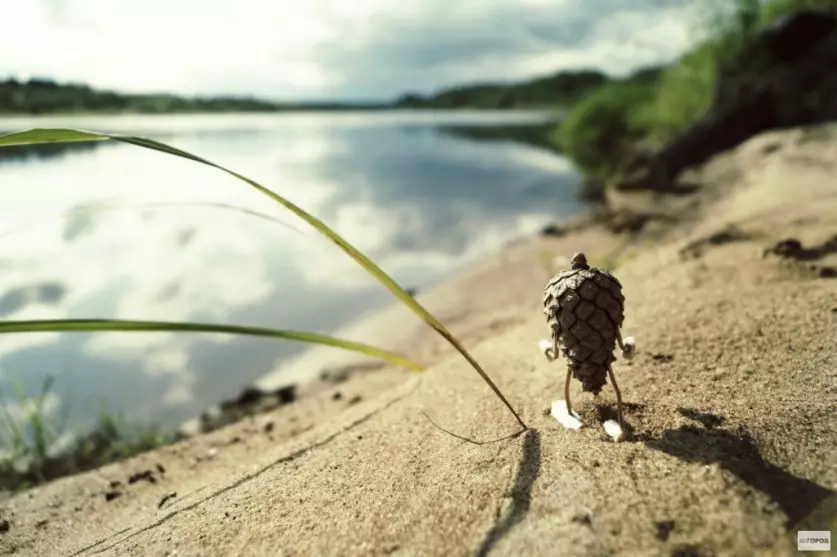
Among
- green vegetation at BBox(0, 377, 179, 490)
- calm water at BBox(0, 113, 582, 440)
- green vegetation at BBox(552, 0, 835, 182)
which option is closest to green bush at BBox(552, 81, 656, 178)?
green vegetation at BBox(552, 0, 835, 182)

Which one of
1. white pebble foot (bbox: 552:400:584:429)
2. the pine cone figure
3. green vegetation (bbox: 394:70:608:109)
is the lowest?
white pebble foot (bbox: 552:400:584:429)

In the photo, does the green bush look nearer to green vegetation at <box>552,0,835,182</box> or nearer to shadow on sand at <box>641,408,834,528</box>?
green vegetation at <box>552,0,835,182</box>

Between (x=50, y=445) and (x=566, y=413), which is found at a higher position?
(x=566, y=413)

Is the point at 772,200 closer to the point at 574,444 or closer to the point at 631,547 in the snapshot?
the point at 574,444

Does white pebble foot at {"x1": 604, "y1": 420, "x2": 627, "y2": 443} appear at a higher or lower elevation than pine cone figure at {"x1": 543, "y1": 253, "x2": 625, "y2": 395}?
lower

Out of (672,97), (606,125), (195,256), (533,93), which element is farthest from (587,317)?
(533,93)

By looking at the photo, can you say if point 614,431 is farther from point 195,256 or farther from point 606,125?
point 606,125
